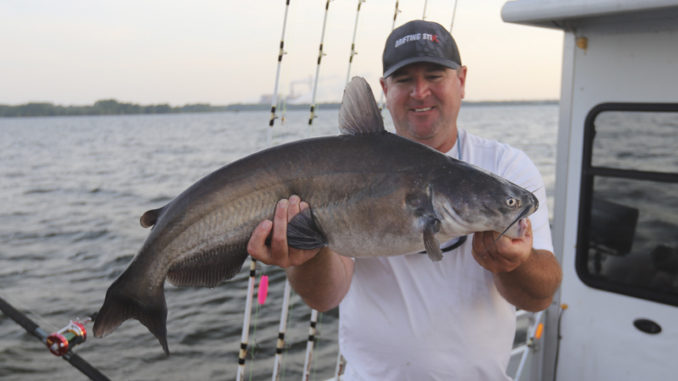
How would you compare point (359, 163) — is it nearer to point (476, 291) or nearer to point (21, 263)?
point (476, 291)

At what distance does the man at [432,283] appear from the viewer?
2.26 meters

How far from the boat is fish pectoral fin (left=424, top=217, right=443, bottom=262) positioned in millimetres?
2518

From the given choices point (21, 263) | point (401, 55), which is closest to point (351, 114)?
point (401, 55)

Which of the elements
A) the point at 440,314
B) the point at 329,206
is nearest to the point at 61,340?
the point at 329,206

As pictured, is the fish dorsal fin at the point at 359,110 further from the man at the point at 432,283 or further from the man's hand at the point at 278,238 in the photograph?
the man at the point at 432,283

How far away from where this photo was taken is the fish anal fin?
1938mm

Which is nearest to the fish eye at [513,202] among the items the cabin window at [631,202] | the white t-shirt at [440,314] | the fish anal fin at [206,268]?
the white t-shirt at [440,314]

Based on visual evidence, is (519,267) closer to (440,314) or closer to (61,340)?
(440,314)

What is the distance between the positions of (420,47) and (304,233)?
1.03 meters

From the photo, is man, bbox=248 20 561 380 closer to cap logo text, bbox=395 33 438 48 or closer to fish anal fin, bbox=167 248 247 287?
cap logo text, bbox=395 33 438 48

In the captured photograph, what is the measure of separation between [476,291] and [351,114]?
3.18 feet

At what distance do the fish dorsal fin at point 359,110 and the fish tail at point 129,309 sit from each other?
0.94 m

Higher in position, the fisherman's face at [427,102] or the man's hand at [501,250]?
the fisherman's face at [427,102]

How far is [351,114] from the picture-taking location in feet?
6.50
